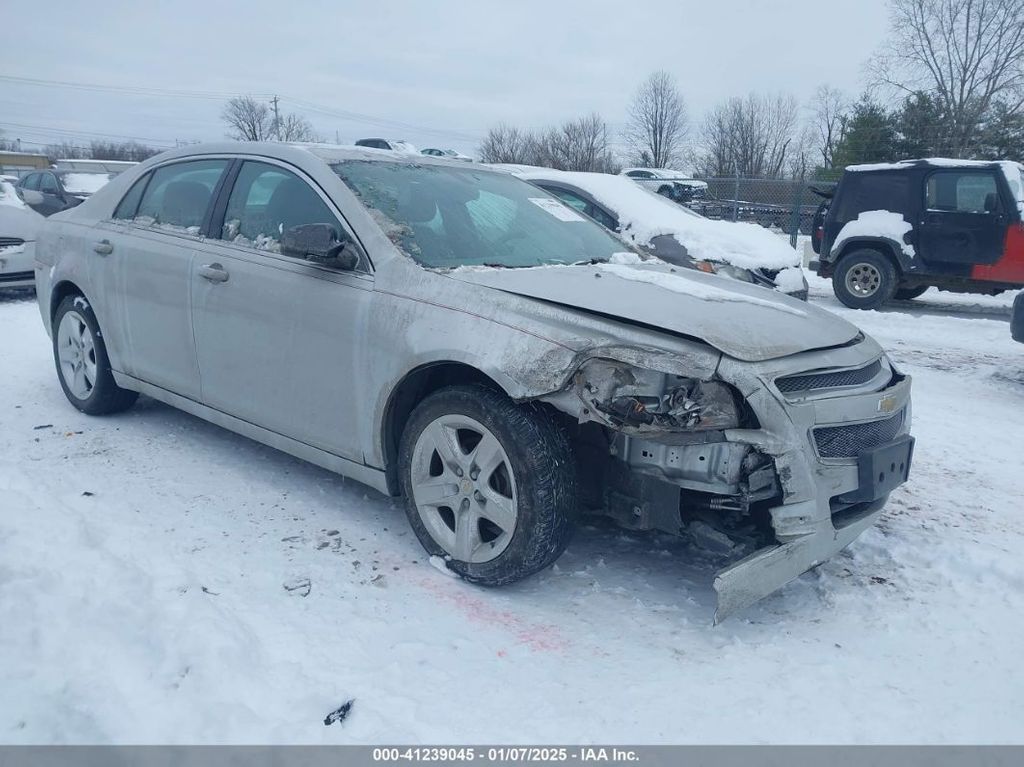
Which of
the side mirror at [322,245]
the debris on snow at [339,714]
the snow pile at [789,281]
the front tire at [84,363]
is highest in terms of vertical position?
the side mirror at [322,245]

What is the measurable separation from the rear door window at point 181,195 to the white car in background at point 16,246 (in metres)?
5.67

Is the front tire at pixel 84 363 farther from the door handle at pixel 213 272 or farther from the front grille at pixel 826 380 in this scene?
the front grille at pixel 826 380

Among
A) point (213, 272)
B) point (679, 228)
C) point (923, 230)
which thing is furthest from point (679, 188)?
point (213, 272)

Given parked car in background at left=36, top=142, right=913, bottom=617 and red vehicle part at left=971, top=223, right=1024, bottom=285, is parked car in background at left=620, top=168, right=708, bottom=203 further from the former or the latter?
parked car in background at left=36, top=142, right=913, bottom=617

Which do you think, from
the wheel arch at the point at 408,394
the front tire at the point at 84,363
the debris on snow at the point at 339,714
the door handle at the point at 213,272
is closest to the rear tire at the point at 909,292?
the wheel arch at the point at 408,394

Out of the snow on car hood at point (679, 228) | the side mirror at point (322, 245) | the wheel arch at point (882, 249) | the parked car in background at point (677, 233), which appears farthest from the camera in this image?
the wheel arch at point (882, 249)

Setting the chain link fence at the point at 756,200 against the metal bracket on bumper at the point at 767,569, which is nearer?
the metal bracket on bumper at the point at 767,569

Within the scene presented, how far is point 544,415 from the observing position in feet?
9.66

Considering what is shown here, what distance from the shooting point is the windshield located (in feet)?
11.3

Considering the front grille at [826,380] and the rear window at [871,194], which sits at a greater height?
the rear window at [871,194]

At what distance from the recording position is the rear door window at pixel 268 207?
365 cm

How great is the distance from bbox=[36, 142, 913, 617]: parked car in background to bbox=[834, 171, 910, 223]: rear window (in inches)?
312

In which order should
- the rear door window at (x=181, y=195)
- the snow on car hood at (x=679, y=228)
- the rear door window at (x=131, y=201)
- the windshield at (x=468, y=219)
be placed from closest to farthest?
1. the windshield at (x=468, y=219)
2. the rear door window at (x=181, y=195)
3. the rear door window at (x=131, y=201)
4. the snow on car hood at (x=679, y=228)

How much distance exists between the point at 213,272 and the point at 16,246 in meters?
7.25
